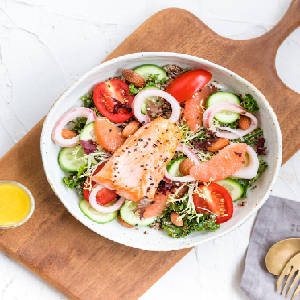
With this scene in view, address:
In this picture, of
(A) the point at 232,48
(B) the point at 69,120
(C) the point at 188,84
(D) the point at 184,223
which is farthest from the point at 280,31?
(B) the point at 69,120

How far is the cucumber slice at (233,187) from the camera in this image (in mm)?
3023

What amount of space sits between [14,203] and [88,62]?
1690 mm

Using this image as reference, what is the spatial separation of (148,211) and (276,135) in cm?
137

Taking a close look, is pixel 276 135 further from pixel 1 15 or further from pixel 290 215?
pixel 1 15

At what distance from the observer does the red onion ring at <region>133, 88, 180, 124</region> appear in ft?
9.50

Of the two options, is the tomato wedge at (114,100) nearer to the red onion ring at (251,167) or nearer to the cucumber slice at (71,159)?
the cucumber slice at (71,159)

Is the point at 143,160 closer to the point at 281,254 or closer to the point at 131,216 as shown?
the point at 131,216

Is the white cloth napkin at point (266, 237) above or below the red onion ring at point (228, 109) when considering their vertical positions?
below

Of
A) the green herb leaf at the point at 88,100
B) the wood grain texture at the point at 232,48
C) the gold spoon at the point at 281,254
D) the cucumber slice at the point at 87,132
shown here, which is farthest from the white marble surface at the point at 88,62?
the cucumber slice at the point at 87,132

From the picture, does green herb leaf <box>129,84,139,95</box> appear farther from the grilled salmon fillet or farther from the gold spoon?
the gold spoon

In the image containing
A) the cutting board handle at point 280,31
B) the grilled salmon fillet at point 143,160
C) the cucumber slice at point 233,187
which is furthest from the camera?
the cutting board handle at point 280,31

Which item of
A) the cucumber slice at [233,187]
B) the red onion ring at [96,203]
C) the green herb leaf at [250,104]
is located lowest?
the red onion ring at [96,203]

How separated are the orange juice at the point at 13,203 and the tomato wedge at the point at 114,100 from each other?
1.12 meters

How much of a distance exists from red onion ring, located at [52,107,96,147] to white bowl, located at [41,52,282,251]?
53 mm
